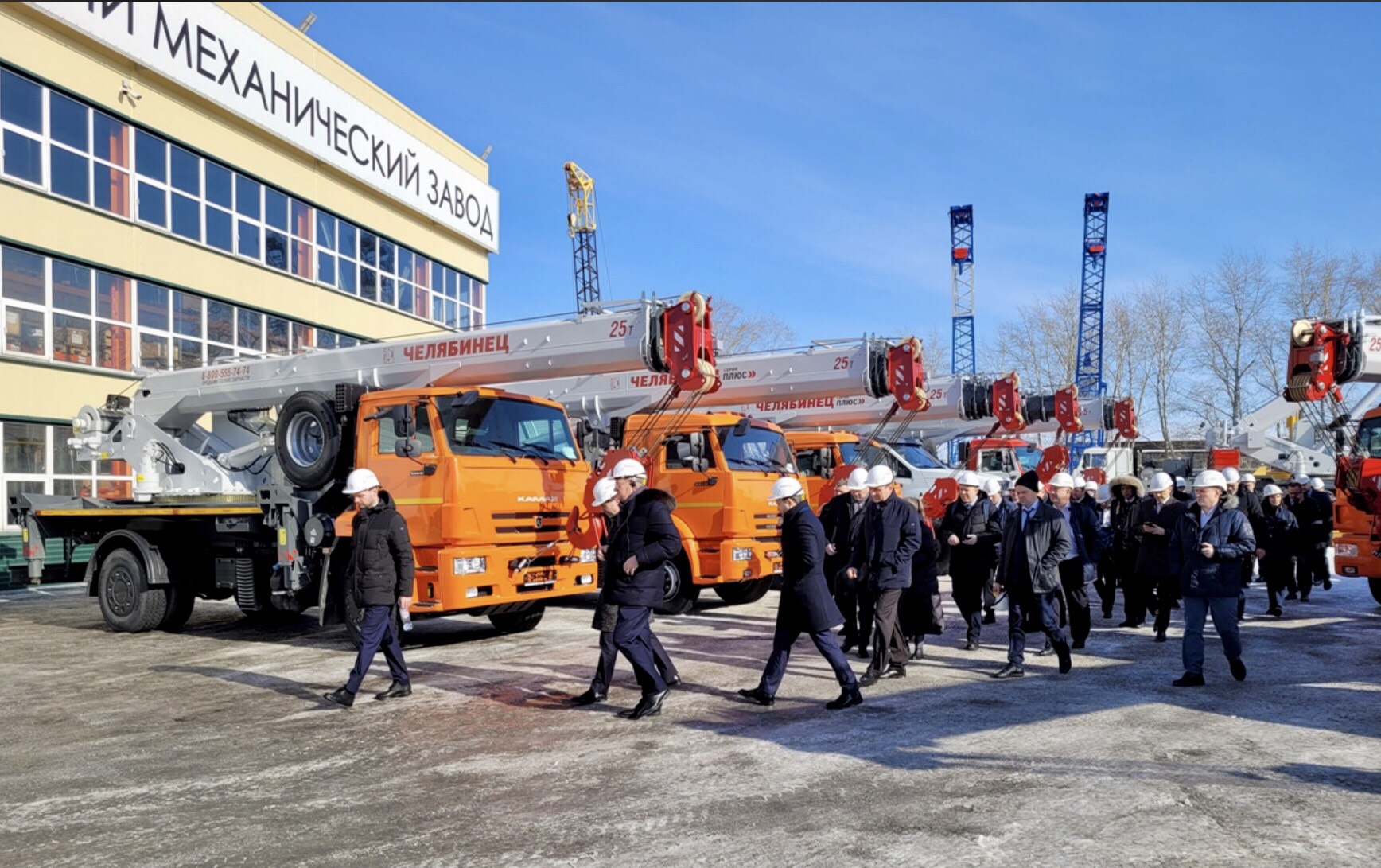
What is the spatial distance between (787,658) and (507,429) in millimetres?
4383

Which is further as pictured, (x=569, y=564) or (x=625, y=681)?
(x=569, y=564)

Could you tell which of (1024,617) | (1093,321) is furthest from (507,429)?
(1093,321)

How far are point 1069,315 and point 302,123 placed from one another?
45698mm

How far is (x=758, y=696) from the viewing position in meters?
7.73

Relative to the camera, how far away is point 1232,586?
8.03 meters

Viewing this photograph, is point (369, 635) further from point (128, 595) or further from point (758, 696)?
point (128, 595)

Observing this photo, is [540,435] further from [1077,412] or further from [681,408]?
[1077,412]

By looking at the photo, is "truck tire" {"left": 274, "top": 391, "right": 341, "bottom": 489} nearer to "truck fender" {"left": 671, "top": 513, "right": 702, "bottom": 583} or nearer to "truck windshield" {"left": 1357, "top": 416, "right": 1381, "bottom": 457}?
"truck fender" {"left": 671, "top": 513, "right": 702, "bottom": 583}

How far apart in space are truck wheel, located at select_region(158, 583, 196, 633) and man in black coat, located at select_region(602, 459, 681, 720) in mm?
7007

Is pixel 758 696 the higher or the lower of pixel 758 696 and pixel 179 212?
the lower

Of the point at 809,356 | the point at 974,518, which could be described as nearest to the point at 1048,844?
the point at 974,518

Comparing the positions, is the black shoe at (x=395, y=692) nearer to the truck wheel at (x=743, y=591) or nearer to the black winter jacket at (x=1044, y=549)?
the black winter jacket at (x=1044, y=549)

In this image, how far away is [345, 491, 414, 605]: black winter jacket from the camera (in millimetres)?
7785

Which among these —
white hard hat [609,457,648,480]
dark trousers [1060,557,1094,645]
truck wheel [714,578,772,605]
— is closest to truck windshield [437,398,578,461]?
white hard hat [609,457,648,480]
